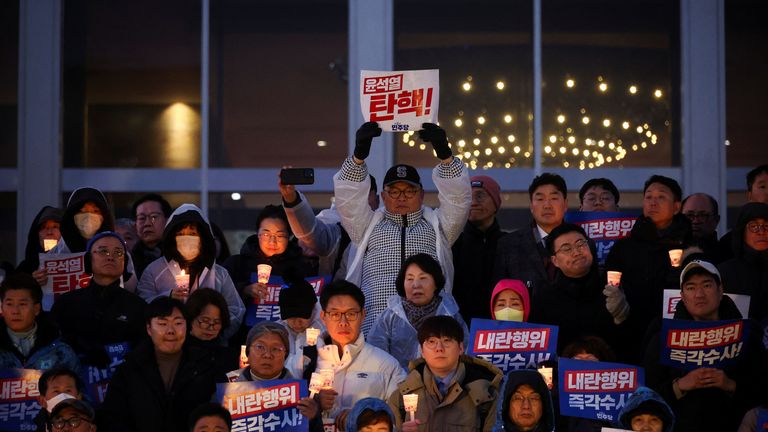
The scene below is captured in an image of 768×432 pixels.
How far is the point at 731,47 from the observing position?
13.5 meters

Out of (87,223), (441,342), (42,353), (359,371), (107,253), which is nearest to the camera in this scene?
(441,342)

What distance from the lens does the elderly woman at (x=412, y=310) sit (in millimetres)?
8508

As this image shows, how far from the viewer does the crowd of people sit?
7.73 metres

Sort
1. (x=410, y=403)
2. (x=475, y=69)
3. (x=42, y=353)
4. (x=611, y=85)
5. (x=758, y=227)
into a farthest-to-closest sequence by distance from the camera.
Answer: (x=475, y=69) → (x=611, y=85) → (x=758, y=227) → (x=42, y=353) → (x=410, y=403)

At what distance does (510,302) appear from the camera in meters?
8.45

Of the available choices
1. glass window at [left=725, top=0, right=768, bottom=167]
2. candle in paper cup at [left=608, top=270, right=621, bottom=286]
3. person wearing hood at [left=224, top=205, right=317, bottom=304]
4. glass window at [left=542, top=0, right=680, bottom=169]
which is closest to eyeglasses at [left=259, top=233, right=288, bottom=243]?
person wearing hood at [left=224, top=205, right=317, bottom=304]

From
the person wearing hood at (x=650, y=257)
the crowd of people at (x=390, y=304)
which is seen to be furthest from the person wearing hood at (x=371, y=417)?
the person wearing hood at (x=650, y=257)

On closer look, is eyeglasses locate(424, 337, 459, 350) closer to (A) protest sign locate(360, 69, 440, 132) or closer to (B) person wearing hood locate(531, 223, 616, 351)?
(B) person wearing hood locate(531, 223, 616, 351)

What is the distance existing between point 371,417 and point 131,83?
728 centimetres

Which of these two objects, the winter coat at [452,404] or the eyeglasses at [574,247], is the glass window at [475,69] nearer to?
the eyeglasses at [574,247]

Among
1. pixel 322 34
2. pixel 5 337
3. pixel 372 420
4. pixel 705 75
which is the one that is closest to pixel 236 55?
pixel 322 34

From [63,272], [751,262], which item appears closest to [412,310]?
[751,262]

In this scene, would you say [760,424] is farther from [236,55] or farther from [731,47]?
[236,55]

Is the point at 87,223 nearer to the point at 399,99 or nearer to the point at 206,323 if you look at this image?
the point at 206,323
